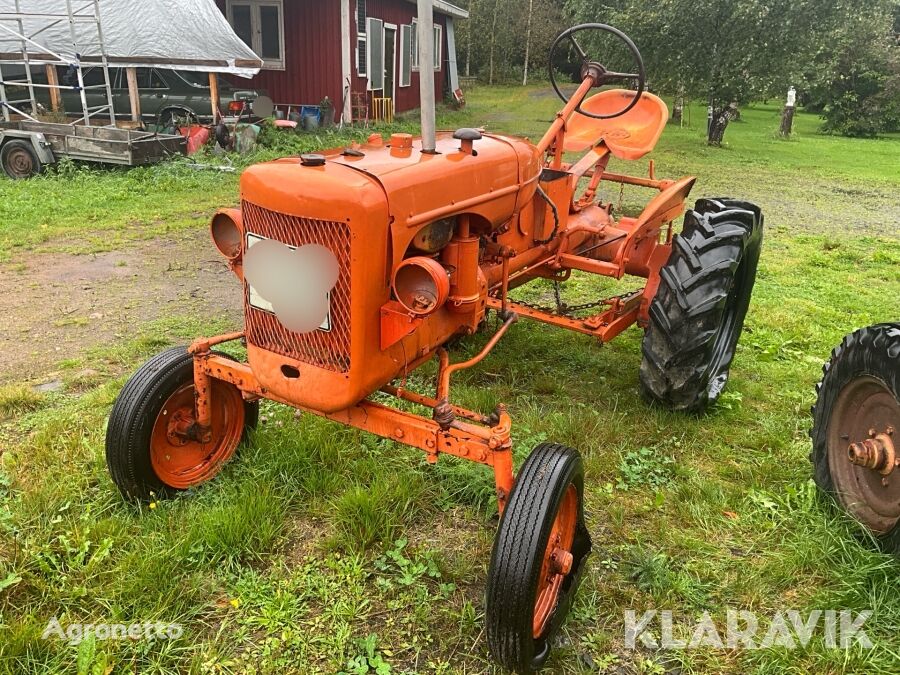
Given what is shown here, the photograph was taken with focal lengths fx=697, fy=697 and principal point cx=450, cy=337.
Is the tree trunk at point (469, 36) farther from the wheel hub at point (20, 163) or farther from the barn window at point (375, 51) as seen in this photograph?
the wheel hub at point (20, 163)

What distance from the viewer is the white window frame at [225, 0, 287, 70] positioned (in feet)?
47.2

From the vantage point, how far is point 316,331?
88.5 inches

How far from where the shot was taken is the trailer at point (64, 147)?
948 cm

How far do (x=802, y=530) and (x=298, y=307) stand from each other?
2.17 meters

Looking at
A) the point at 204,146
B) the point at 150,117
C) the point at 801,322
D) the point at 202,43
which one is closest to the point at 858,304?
the point at 801,322

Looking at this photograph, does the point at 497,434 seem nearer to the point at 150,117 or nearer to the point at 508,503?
the point at 508,503

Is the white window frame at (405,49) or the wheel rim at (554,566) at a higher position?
the white window frame at (405,49)

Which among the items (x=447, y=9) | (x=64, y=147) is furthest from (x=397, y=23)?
(x=64, y=147)

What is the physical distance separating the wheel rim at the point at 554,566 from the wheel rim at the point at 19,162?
9.78 metres

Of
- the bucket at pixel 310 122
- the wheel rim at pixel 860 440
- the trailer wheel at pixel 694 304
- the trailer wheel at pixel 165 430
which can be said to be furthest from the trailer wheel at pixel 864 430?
the bucket at pixel 310 122
